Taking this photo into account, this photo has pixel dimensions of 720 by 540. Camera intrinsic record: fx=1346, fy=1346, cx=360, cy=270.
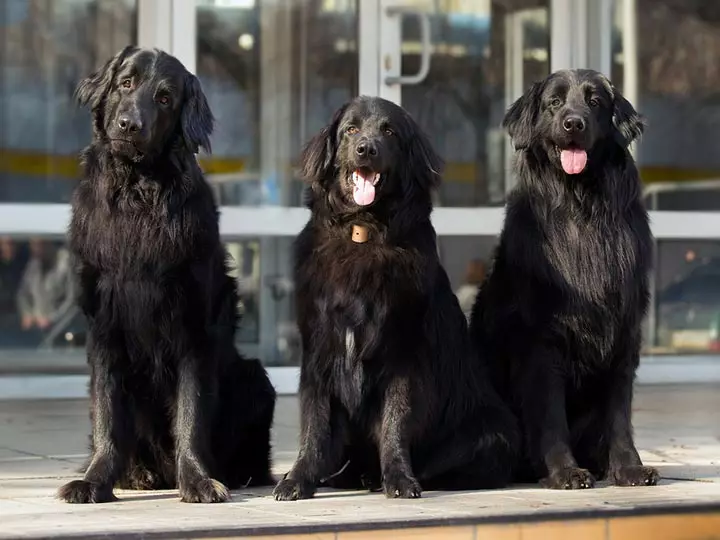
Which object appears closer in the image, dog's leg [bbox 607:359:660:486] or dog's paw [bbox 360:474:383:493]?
dog's paw [bbox 360:474:383:493]

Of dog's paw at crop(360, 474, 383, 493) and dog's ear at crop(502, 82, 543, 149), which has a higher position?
dog's ear at crop(502, 82, 543, 149)

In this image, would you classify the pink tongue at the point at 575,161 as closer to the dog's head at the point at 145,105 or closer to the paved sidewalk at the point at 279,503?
the paved sidewalk at the point at 279,503

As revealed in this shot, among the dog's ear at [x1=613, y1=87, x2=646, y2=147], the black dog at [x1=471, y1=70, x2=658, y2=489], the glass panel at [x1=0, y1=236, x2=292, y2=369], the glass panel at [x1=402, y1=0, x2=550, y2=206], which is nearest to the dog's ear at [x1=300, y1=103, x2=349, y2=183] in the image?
the black dog at [x1=471, y1=70, x2=658, y2=489]

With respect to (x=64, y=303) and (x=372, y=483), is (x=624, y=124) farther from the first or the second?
(x=64, y=303)

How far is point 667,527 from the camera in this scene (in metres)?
3.86

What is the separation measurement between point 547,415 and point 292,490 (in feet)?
3.08

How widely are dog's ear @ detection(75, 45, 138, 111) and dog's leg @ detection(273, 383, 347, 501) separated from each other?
1110 mm

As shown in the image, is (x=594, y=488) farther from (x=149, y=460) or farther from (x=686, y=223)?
(x=686, y=223)

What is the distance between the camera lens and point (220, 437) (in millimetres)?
4445

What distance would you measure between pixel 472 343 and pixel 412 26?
11.6ft

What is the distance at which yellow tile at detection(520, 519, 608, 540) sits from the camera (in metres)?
3.71

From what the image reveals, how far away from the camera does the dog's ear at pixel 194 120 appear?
4168mm

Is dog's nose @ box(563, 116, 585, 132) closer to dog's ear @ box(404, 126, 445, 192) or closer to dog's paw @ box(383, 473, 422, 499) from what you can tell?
dog's ear @ box(404, 126, 445, 192)

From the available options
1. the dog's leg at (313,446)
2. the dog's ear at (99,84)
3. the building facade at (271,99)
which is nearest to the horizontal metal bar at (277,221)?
the building facade at (271,99)
